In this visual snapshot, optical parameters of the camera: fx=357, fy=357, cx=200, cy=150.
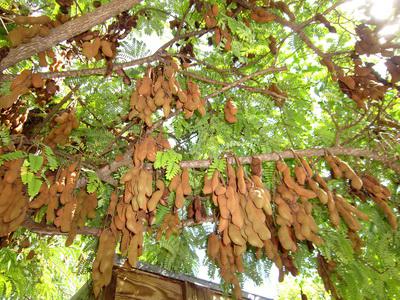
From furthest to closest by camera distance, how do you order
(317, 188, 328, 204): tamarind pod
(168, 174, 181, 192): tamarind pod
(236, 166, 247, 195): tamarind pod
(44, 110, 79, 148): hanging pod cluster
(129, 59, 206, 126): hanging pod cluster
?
(44, 110, 79, 148): hanging pod cluster → (129, 59, 206, 126): hanging pod cluster → (168, 174, 181, 192): tamarind pod → (317, 188, 328, 204): tamarind pod → (236, 166, 247, 195): tamarind pod

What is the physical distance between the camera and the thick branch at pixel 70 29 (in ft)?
9.03

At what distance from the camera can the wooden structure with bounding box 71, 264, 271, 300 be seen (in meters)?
2.88

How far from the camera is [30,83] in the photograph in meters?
3.22

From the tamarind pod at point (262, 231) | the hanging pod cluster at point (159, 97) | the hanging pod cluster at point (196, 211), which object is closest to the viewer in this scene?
the tamarind pod at point (262, 231)

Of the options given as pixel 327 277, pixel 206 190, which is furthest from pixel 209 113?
pixel 327 277

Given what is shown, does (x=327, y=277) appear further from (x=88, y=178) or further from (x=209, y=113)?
(x=88, y=178)

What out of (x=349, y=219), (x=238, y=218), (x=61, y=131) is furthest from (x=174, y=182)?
(x=61, y=131)

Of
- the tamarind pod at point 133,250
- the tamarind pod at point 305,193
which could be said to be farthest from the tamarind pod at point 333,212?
the tamarind pod at point 133,250

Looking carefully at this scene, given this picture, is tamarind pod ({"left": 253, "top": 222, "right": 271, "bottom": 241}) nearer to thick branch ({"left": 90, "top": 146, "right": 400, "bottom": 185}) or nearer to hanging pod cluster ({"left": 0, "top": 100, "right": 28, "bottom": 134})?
thick branch ({"left": 90, "top": 146, "right": 400, "bottom": 185})

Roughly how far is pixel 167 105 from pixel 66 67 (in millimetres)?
3055

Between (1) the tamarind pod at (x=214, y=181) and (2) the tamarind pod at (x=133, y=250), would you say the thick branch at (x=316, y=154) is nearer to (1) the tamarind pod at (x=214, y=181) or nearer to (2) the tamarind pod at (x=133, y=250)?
(1) the tamarind pod at (x=214, y=181)

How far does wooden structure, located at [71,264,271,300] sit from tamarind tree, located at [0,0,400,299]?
16 cm

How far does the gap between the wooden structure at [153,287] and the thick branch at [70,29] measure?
1924mm

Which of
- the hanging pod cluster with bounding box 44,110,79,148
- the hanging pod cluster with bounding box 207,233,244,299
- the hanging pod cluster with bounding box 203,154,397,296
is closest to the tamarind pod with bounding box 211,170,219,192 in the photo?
the hanging pod cluster with bounding box 203,154,397,296
